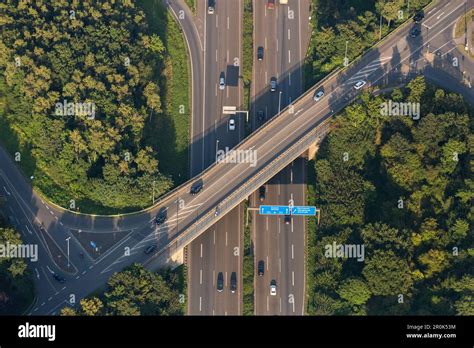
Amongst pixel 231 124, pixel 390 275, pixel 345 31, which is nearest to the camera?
pixel 390 275

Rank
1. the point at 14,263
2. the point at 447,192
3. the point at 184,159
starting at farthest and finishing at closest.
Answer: the point at 184,159 → the point at 447,192 → the point at 14,263

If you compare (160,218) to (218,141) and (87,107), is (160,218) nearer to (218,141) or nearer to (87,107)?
(218,141)

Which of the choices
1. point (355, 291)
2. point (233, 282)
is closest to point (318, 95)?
point (355, 291)

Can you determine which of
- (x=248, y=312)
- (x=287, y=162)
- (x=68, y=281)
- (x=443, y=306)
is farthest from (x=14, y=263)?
(x=443, y=306)

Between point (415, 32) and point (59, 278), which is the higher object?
point (415, 32)

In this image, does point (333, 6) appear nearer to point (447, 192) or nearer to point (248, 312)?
point (447, 192)

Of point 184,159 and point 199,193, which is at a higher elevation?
point 184,159

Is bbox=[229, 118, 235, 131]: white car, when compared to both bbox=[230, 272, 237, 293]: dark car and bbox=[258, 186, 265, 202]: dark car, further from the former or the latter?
bbox=[230, 272, 237, 293]: dark car
